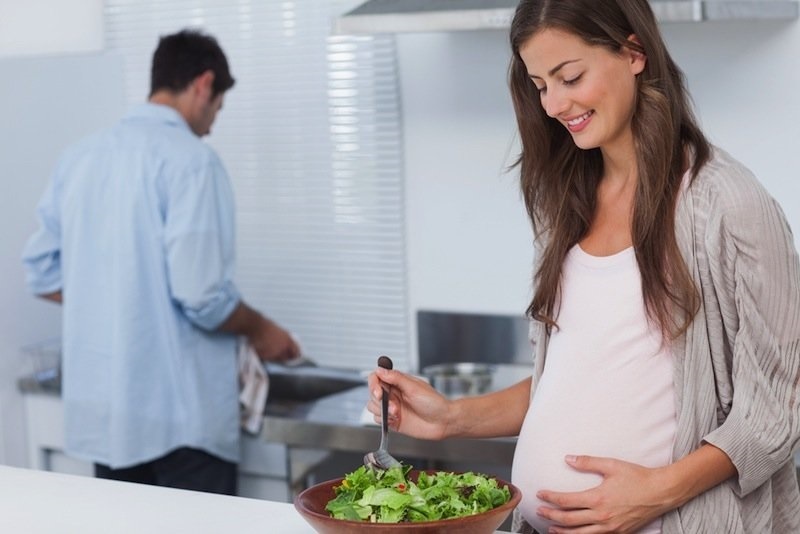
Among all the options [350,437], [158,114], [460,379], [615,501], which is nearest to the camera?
[615,501]

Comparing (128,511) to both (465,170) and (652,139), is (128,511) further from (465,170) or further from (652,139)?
(465,170)

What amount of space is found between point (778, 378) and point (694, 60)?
1.48 metres

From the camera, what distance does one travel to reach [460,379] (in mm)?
2840

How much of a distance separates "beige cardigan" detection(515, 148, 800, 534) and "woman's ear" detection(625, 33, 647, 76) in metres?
0.14

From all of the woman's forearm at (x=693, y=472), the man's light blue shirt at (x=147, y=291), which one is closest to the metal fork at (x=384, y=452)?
the woman's forearm at (x=693, y=472)

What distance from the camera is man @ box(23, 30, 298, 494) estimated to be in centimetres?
287

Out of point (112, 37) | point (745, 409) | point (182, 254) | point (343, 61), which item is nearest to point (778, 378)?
point (745, 409)

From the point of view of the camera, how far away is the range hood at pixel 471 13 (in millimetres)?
2334

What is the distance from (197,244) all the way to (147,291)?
0.60ft

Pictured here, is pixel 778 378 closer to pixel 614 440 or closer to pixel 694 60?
pixel 614 440

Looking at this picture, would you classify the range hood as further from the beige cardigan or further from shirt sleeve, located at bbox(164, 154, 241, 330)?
the beige cardigan

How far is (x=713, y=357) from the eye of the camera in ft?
4.97

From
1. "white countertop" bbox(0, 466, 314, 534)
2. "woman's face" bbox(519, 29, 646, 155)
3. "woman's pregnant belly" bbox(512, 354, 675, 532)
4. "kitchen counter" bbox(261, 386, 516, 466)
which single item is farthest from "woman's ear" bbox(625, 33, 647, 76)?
"kitchen counter" bbox(261, 386, 516, 466)

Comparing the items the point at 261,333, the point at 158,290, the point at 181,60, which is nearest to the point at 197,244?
the point at 158,290
